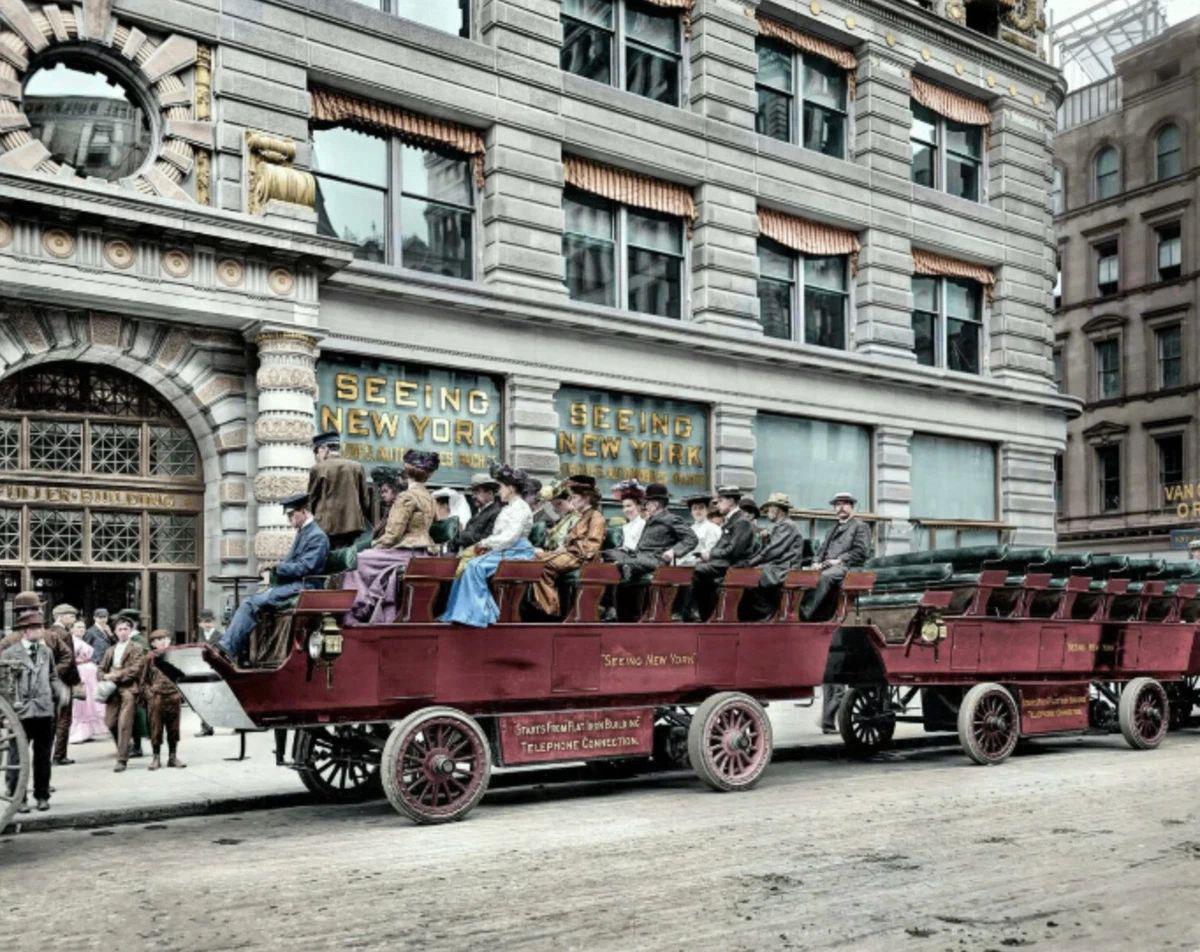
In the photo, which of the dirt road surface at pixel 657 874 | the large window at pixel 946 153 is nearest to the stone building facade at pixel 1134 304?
the large window at pixel 946 153

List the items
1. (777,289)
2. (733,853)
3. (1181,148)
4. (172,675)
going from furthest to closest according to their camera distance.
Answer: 1. (1181,148)
2. (777,289)
3. (172,675)
4. (733,853)

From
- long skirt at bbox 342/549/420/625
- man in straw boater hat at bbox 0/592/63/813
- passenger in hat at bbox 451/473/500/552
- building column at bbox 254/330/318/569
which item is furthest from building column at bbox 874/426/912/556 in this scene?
man in straw boater hat at bbox 0/592/63/813

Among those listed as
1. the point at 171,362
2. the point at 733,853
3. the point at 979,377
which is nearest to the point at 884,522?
the point at 979,377

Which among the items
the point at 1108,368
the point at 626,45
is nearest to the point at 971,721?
the point at 626,45

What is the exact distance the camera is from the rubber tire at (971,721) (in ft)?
38.4

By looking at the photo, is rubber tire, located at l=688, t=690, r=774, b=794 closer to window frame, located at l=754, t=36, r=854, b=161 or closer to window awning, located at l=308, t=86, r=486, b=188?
window awning, located at l=308, t=86, r=486, b=188

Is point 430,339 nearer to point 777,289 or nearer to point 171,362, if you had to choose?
point 171,362

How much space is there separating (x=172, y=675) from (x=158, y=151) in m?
9.20

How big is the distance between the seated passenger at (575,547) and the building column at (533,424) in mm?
8652

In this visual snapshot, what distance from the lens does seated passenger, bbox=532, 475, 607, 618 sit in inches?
382

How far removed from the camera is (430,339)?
18203 millimetres

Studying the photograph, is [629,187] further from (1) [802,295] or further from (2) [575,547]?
(2) [575,547]

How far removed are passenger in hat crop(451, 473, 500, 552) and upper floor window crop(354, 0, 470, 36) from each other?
10.5 m

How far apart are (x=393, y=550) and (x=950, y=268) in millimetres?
19228
